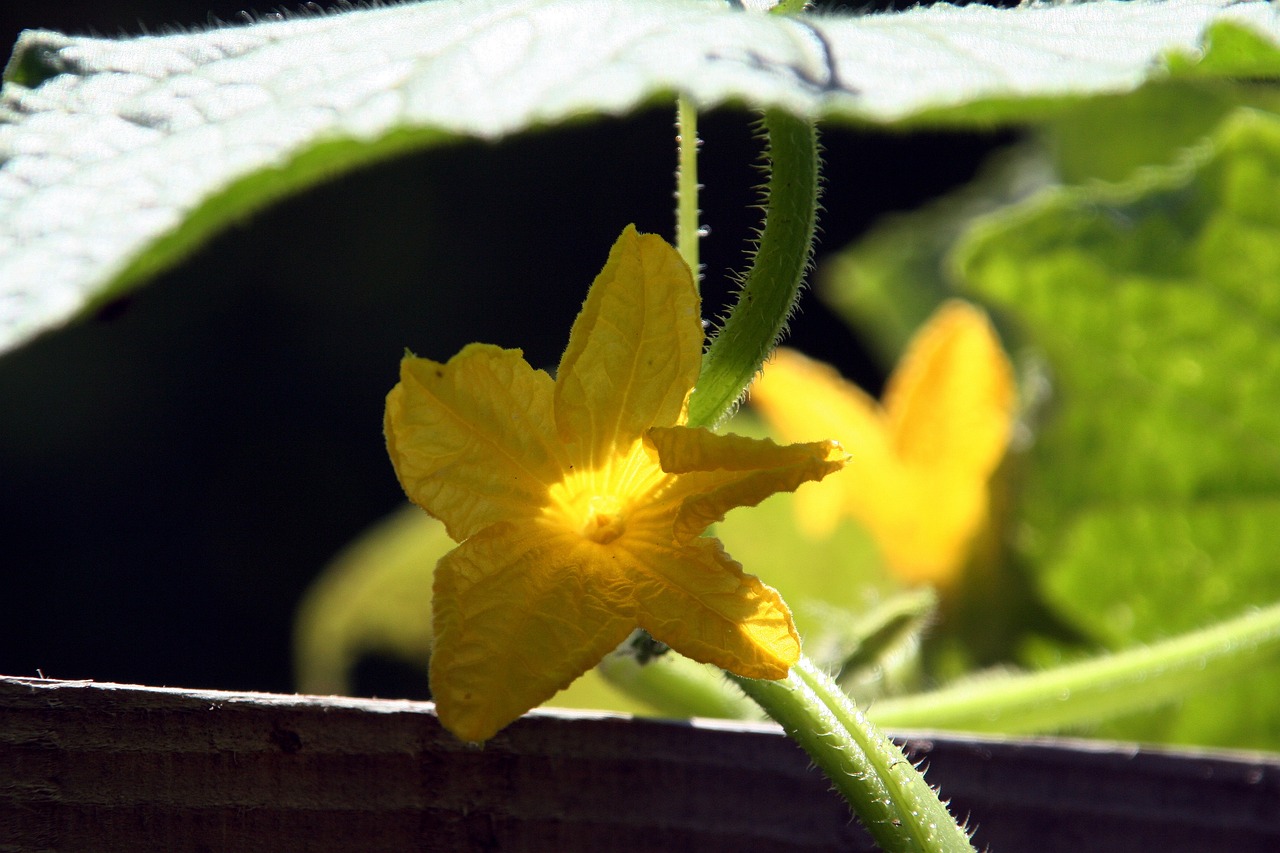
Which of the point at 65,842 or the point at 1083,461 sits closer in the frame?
the point at 65,842

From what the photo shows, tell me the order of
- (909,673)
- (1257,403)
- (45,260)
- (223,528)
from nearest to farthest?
1. (45,260)
2. (909,673)
3. (1257,403)
4. (223,528)

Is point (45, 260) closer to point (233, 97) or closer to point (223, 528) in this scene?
point (233, 97)

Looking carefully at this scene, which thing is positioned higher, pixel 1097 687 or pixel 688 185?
pixel 688 185

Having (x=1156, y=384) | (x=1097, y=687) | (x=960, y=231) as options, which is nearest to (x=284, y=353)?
(x=960, y=231)

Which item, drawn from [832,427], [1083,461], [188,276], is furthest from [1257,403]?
[188,276]

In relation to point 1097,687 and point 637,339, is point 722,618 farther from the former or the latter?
point 1097,687

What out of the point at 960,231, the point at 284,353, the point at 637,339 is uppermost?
the point at 637,339
